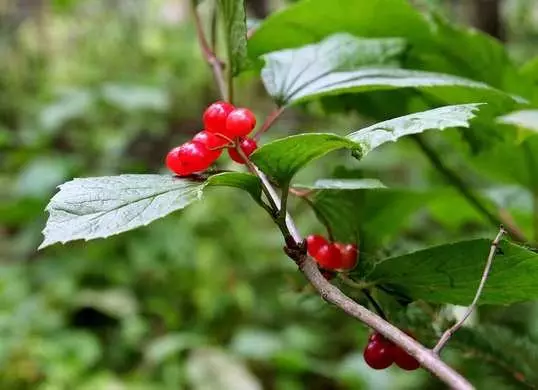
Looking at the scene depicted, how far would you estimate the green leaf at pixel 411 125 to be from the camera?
12.8 inches

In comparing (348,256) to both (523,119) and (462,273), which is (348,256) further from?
(523,119)

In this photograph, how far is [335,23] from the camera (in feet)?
2.04

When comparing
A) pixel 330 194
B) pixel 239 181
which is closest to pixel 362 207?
pixel 330 194

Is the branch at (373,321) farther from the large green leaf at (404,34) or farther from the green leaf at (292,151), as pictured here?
the large green leaf at (404,34)

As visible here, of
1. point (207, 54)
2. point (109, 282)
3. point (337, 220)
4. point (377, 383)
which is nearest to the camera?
point (337, 220)

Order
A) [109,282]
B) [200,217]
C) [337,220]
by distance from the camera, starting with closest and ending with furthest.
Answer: [337,220]
[109,282]
[200,217]

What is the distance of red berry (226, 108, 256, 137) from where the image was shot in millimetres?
366

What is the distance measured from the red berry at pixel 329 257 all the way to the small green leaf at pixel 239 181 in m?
0.07

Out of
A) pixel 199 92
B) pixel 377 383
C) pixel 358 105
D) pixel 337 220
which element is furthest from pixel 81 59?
pixel 337 220

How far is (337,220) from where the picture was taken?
1.51 ft

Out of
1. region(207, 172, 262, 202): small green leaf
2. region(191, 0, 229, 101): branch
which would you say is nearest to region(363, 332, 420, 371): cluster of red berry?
region(207, 172, 262, 202): small green leaf

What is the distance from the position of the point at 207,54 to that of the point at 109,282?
1.20 metres

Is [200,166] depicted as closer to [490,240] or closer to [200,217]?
[490,240]

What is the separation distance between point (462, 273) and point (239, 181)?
0.13 meters
